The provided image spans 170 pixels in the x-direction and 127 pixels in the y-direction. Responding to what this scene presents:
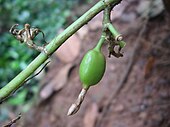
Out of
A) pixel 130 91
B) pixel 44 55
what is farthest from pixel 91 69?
pixel 130 91

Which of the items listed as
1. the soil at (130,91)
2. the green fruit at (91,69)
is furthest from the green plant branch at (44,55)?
the soil at (130,91)

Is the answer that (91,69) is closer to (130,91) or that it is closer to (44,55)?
(44,55)

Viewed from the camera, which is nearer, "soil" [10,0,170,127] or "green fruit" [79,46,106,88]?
"green fruit" [79,46,106,88]

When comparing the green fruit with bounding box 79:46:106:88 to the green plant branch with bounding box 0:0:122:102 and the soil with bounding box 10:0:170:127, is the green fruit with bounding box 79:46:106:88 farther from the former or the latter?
the soil with bounding box 10:0:170:127

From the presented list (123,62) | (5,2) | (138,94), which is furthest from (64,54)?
(5,2)

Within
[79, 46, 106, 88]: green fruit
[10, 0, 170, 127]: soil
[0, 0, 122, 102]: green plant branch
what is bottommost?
[10, 0, 170, 127]: soil

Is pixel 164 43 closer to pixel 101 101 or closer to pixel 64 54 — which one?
pixel 101 101

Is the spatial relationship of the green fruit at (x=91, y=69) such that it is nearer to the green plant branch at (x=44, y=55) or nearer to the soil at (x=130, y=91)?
the green plant branch at (x=44, y=55)

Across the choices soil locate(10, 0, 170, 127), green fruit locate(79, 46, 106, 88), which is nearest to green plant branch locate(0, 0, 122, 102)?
green fruit locate(79, 46, 106, 88)
